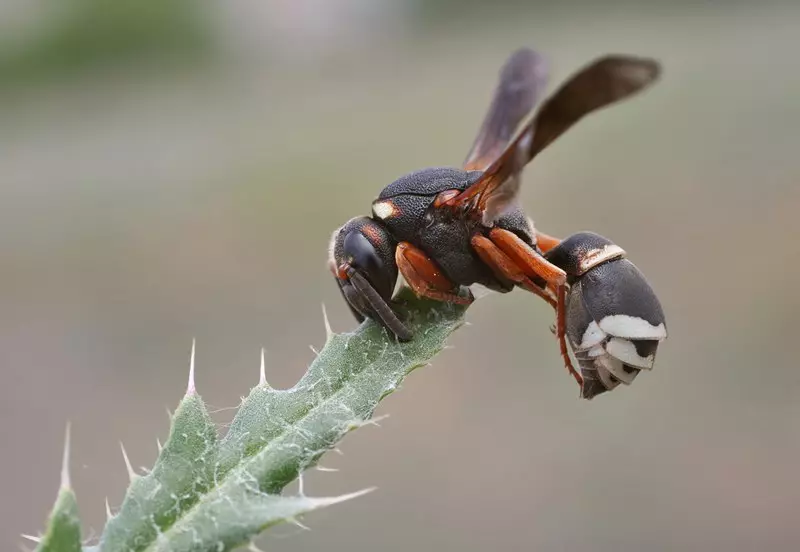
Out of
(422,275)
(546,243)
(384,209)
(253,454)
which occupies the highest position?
(384,209)

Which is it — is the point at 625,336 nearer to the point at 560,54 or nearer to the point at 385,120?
the point at 385,120

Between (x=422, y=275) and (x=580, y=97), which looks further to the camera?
(x=422, y=275)

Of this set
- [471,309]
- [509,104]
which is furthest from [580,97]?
[471,309]

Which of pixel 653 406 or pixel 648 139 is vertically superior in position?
pixel 648 139

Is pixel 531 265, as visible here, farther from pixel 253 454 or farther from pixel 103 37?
pixel 103 37

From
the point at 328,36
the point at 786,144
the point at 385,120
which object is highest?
the point at 328,36

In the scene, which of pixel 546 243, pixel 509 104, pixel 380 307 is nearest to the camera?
pixel 380 307

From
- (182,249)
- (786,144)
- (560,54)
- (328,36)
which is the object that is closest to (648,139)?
(786,144)
